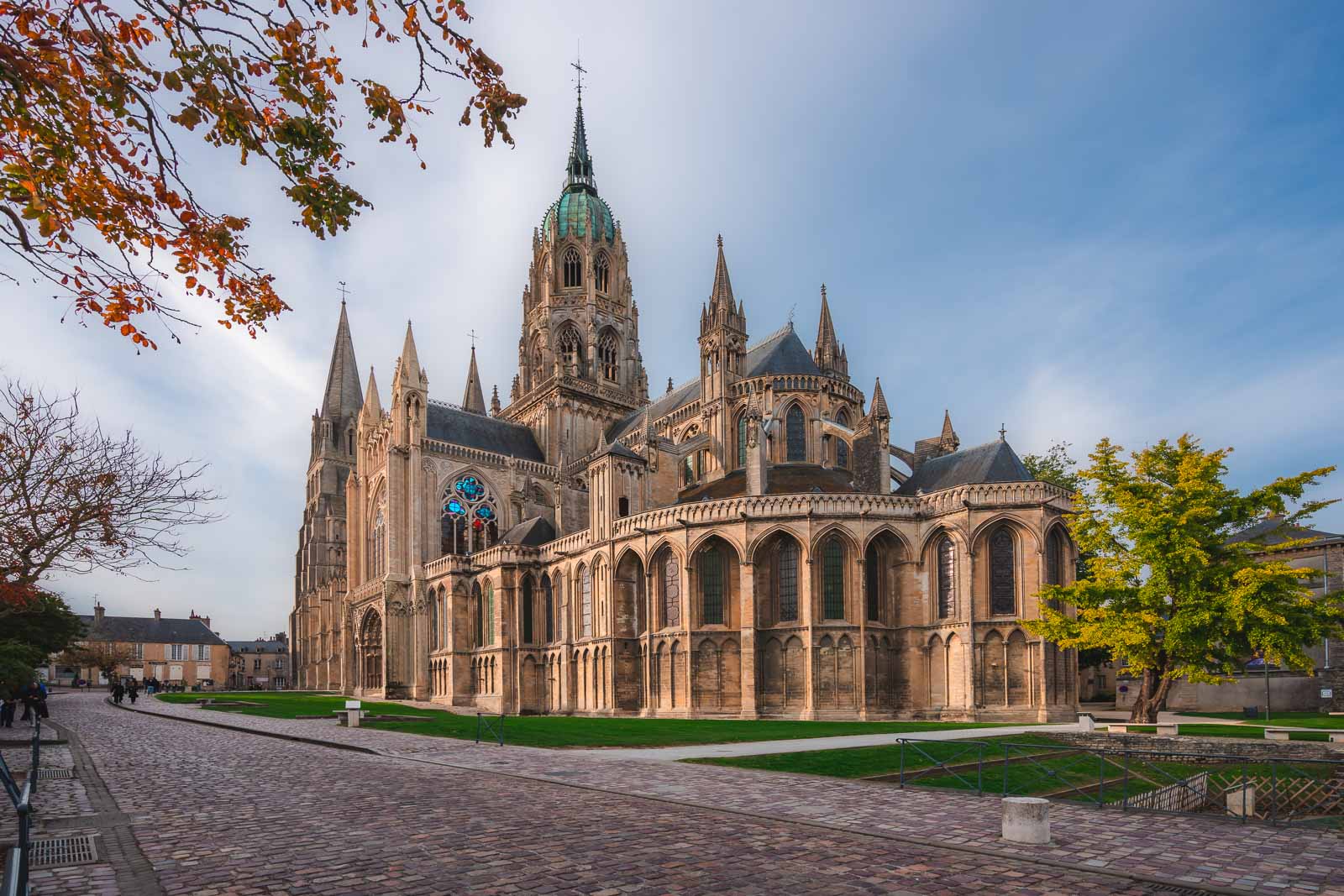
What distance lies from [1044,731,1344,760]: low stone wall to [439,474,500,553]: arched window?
128ft

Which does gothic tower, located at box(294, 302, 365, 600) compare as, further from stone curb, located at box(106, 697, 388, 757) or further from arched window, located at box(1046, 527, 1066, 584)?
arched window, located at box(1046, 527, 1066, 584)

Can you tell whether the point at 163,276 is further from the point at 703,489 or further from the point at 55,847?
the point at 703,489

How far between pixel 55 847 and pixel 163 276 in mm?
A: 6052

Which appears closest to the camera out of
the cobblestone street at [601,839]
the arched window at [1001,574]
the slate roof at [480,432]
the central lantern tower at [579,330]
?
the cobblestone street at [601,839]

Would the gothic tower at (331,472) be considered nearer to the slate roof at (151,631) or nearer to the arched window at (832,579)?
the slate roof at (151,631)

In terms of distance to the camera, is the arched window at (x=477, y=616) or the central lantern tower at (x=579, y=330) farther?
the central lantern tower at (x=579, y=330)

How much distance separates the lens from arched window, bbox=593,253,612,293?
68562 millimetres

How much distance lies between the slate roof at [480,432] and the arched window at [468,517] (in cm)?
268

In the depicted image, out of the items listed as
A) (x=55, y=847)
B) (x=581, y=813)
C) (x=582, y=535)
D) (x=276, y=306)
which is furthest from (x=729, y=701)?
(x=276, y=306)

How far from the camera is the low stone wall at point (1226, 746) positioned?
65.7ft

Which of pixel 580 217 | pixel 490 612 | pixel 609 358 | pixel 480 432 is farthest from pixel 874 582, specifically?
pixel 580 217

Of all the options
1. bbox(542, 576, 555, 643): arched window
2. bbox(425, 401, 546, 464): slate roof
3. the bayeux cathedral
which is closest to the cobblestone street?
the bayeux cathedral

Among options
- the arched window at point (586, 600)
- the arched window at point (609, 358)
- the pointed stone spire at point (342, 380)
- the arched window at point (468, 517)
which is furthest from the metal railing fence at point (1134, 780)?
the pointed stone spire at point (342, 380)

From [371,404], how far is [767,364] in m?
29.4
